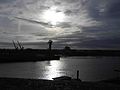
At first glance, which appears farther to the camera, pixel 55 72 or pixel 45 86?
pixel 55 72

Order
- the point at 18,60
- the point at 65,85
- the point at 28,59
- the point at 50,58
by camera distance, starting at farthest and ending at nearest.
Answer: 1. the point at 50,58
2. the point at 28,59
3. the point at 18,60
4. the point at 65,85

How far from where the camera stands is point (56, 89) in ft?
31.1

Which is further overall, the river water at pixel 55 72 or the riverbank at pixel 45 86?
the river water at pixel 55 72

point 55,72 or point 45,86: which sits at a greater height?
point 45,86

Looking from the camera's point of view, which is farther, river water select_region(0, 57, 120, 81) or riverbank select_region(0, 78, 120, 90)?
river water select_region(0, 57, 120, 81)

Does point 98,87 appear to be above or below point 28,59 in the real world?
above

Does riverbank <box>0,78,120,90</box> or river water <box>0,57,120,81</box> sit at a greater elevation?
riverbank <box>0,78,120,90</box>

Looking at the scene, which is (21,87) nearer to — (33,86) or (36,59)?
(33,86)

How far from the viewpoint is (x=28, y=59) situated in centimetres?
15888

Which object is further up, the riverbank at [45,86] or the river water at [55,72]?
the riverbank at [45,86]

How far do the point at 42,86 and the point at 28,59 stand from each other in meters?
152

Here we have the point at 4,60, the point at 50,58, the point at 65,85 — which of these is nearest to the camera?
the point at 65,85

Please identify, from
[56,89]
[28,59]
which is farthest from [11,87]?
[28,59]

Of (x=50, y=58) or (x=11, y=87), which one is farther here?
(x=50, y=58)
